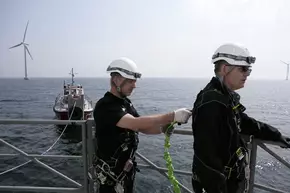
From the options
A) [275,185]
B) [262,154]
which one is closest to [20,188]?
[275,185]

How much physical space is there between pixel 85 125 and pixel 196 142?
203cm

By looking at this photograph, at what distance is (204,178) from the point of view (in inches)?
90.9

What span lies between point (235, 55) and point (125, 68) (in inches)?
51.5

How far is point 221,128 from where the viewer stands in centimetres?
233

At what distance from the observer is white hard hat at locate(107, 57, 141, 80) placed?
3.12 meters

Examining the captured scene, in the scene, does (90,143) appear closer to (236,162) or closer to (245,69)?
(236,162)

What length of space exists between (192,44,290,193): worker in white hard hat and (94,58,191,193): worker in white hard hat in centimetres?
48

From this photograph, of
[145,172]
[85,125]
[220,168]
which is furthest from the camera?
[145,172]

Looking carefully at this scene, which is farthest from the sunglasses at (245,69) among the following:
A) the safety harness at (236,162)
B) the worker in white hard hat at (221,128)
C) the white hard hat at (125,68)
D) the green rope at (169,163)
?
the white hard hat at (125,68)

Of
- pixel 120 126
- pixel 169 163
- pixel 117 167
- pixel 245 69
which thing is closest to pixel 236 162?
pixel 169 163

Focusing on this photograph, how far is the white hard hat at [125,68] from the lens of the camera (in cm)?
312

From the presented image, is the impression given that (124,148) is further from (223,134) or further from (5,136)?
(5,136)

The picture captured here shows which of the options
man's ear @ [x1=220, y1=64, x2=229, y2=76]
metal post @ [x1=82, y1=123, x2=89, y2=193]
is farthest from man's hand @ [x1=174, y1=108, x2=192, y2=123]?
metal post @ [x1=82, y1=123, x2=89, y2=193]

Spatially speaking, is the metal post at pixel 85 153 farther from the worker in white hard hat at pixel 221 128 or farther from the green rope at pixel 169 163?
the worker in white hard hat at pixel 221 128
